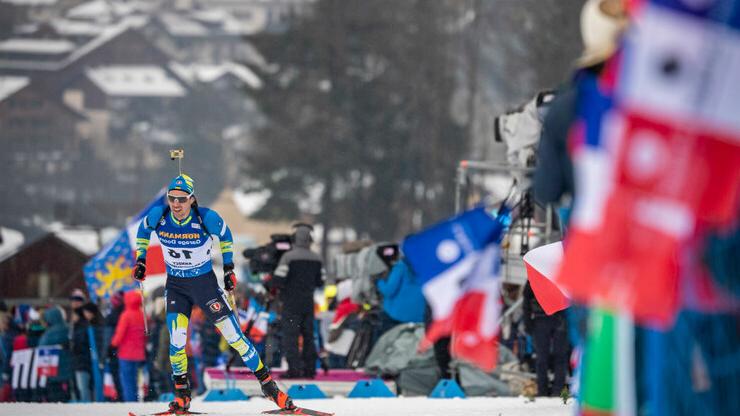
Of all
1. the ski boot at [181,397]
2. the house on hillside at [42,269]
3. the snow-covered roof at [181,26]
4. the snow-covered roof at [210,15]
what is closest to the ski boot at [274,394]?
the ski boot at [181,397]

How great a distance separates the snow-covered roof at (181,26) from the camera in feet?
457

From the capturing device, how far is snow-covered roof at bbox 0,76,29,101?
350ft

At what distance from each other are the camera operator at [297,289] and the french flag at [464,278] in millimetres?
9338

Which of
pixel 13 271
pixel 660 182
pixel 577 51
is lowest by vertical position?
pixel 13 271

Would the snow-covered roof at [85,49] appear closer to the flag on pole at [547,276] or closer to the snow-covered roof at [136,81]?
the snow-covered roof at [136,81]

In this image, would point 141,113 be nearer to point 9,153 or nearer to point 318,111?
point 9,153

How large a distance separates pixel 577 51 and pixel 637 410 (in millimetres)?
49916

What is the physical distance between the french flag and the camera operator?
368 inches

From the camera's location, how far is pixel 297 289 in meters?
16.0

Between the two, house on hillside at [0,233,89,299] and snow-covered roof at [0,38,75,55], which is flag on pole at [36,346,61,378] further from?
snow-covered roof at [0,38,75,55]

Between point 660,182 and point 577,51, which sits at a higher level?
point 577,51

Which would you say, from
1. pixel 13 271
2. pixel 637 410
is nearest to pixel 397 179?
pixel 13 271

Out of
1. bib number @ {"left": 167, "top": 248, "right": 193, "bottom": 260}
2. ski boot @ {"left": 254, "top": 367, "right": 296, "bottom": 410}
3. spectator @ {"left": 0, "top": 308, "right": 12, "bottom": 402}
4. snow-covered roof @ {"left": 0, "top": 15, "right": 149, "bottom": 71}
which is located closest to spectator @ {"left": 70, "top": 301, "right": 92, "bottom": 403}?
spectator @ {"left": 0, "top": 308, "right": 12, "bottom": 402}

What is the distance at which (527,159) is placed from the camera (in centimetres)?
1517
